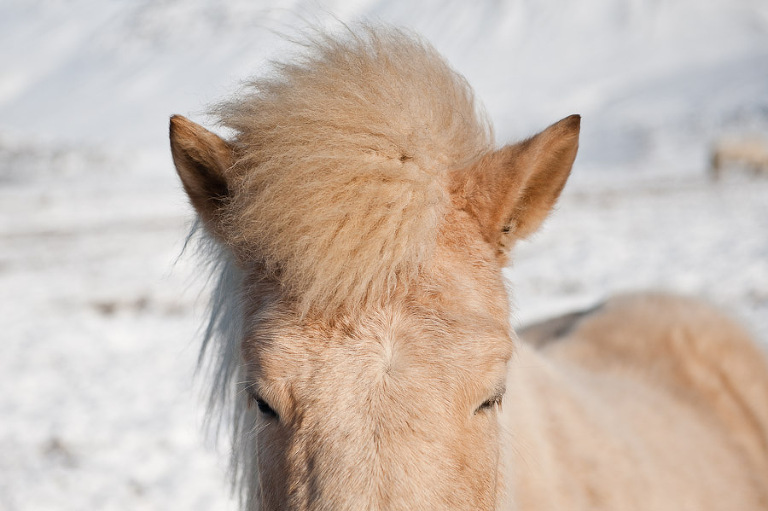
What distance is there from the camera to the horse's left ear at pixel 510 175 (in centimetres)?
171

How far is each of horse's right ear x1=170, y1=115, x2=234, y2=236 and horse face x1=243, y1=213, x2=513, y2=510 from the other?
1.19 feet

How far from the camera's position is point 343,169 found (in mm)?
1593

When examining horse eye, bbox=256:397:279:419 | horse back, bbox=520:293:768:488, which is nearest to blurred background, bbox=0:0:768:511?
horse back, bbox=520:293:768:488

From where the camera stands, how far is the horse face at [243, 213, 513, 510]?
1363 mm

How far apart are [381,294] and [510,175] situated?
479 mm

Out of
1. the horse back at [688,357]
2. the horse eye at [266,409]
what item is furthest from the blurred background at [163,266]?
the horse eye at [266,409]

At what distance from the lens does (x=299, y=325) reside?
1544 millimetres

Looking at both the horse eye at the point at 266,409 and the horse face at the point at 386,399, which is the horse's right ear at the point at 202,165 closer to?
the horse face at the point at 386,399

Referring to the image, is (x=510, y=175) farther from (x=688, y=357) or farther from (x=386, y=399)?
(x=688, y=357)

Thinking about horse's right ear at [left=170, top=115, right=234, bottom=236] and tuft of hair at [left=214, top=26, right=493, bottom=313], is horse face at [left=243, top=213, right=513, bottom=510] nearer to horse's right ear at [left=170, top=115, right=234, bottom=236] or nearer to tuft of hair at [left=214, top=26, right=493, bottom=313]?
tuft of hair at [left=214, top=26, right=493, bottom=313]

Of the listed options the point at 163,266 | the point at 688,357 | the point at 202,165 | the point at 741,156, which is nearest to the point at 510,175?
the point at 202,165

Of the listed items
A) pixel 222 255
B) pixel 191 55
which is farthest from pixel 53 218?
pixel 191 55

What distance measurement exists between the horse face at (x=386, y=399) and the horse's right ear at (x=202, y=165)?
0.36 meters

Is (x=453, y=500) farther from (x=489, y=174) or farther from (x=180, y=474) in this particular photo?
(x=180, y=474)
